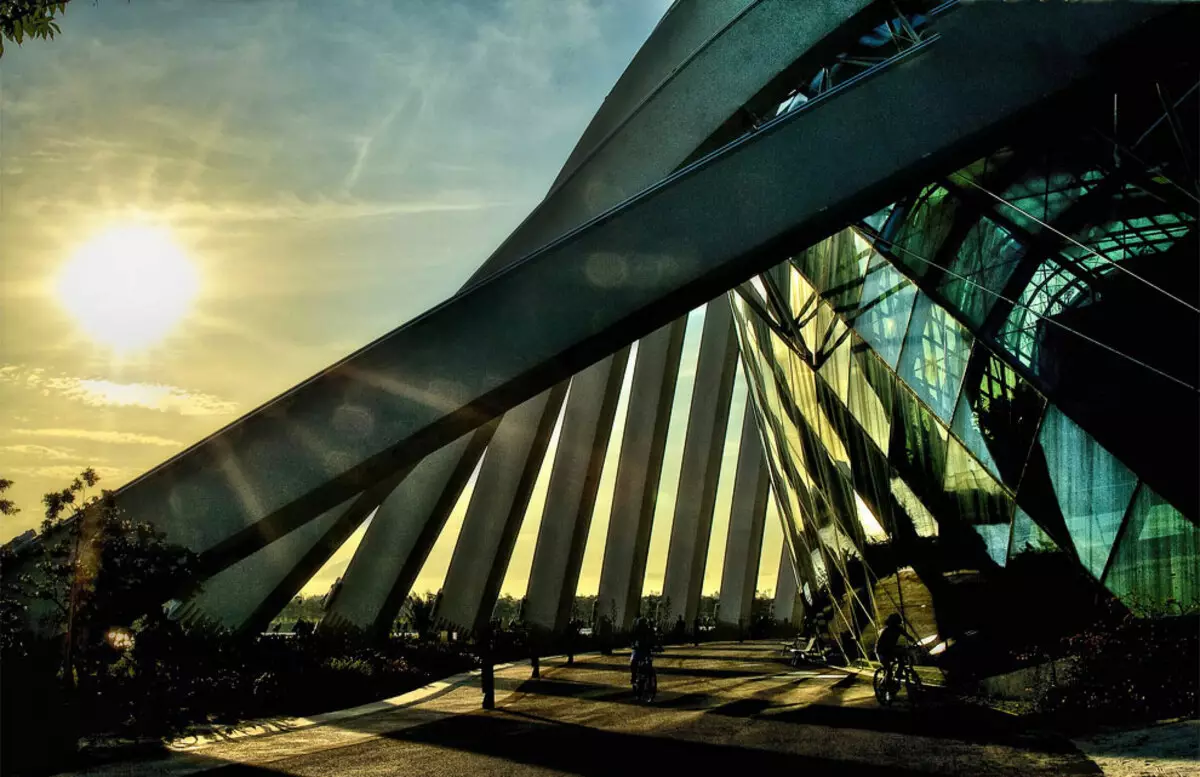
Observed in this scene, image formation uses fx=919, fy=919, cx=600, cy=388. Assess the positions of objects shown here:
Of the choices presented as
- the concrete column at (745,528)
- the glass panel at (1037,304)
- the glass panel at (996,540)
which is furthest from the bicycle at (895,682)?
the concrete column at (745,528)

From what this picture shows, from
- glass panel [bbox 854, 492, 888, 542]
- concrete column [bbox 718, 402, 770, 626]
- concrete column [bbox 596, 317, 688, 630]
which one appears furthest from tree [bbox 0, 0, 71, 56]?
concrete column [bbox 718, 402, 770, 626]

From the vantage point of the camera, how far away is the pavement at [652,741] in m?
7.78

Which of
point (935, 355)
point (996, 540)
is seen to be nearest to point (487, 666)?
point (996, 540)

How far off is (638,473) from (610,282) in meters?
23.6

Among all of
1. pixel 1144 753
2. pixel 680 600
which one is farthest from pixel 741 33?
pixel 680 600

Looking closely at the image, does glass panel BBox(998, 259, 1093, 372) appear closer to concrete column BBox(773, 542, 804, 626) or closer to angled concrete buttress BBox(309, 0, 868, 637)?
angled concrete buttress BBox(309, 0, 868, 637)

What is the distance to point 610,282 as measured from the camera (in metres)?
7.70

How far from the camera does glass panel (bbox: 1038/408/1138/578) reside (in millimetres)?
9383

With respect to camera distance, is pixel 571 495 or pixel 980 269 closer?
pixel 980 269

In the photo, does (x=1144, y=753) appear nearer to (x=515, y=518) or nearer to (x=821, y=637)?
(x=821, y=637)

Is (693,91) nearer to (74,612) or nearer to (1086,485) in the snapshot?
(1086,485)

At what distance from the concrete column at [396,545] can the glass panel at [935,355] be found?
982cm

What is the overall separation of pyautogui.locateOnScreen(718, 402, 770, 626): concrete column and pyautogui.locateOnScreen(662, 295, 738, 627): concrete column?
11.3 feet

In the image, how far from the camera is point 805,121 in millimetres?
7668
